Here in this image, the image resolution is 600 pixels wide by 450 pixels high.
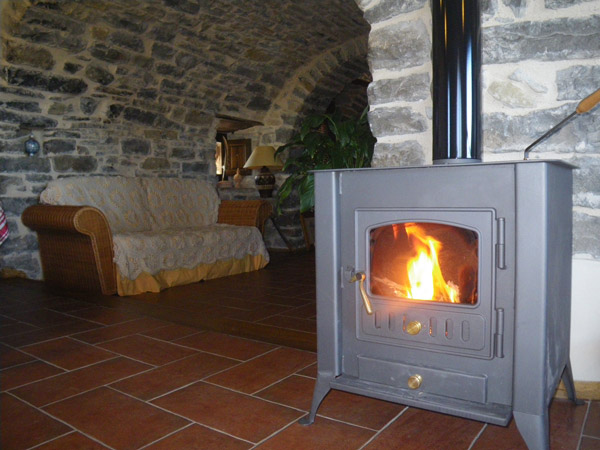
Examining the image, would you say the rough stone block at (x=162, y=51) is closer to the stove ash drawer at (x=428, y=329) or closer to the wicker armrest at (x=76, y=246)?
the wicker armrest at (x=76, y=246)

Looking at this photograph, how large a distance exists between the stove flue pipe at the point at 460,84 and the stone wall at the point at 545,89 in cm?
24

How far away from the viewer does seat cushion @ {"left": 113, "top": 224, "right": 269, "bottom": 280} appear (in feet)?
12.5

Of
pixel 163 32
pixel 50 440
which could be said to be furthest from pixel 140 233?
pixel 50 440

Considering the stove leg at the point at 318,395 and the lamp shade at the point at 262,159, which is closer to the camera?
the stove leg at the point at 318,395

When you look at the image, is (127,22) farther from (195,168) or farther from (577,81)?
(577,81)

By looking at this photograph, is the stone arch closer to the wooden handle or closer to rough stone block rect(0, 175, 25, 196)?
rough stone block rect(0, 175, 25, 196)

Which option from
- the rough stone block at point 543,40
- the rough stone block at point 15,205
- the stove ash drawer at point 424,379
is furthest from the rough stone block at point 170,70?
the stove ash drawer at point 424,379

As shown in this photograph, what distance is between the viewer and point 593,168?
5.43 feet

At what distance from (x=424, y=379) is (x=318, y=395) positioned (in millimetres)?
354

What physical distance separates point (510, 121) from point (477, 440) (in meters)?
1.05

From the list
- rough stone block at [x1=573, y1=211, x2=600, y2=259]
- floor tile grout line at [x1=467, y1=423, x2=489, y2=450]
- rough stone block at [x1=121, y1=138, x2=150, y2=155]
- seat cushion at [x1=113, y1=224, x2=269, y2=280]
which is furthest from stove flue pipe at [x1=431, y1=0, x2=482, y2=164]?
rough stone block at [x1=121, y1=138, x2=150, y2=155]

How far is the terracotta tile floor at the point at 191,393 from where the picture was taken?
152cm

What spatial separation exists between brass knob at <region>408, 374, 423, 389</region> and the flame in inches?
8.7

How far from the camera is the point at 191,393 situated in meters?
1.89
